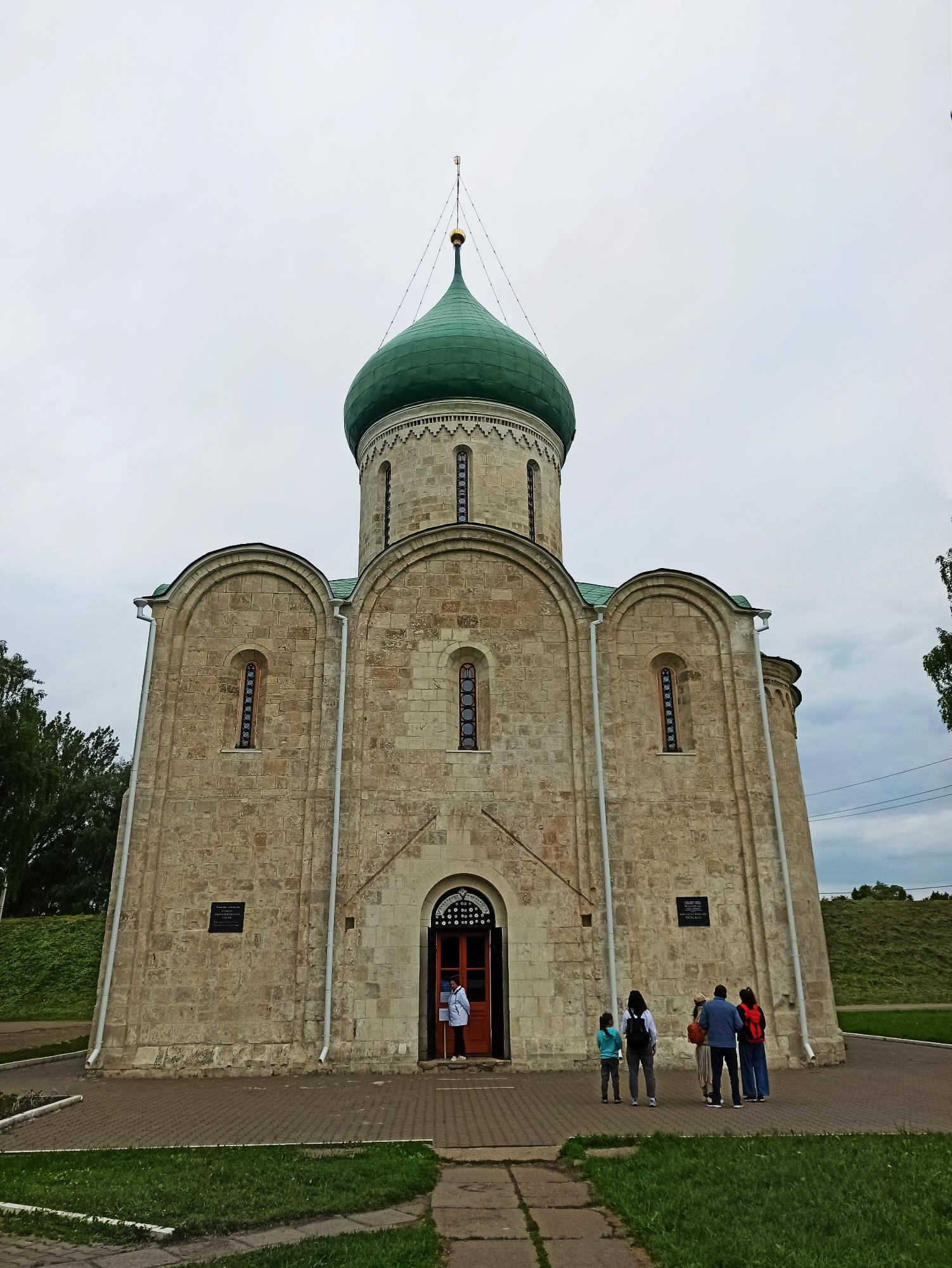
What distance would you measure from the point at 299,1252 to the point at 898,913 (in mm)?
27746

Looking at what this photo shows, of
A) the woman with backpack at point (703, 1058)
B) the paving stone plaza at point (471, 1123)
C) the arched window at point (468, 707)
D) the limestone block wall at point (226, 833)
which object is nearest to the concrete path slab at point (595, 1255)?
the paving stone plaza at point (471, 1123)

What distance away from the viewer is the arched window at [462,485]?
1670 cm

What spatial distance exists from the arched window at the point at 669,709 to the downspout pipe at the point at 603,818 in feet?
3.96

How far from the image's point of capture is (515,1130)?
7.80 metres

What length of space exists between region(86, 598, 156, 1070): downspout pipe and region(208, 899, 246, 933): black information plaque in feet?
4.10

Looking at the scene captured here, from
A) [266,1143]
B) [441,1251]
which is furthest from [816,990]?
[441,1251]

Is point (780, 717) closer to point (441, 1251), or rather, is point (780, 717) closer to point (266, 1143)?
point (266, 1143)

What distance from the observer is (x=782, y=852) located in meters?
13.1

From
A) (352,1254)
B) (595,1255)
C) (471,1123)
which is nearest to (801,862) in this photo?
(471,1123)

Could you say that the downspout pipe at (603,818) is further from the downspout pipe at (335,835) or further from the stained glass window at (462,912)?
the downspout pipe at (335,835)

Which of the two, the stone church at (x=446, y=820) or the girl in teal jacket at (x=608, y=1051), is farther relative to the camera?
the stone church at (x=446, y=820)

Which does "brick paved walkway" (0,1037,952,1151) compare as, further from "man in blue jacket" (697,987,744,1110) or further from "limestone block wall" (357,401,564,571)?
"limestone block wall" (357,401,564,571)

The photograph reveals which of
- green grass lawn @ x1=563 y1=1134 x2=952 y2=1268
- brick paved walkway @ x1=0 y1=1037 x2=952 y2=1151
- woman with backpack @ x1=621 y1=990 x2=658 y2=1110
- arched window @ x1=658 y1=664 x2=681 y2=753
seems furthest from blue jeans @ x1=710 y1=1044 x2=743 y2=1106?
arched window @ x1=658 y1=664 x2=681 y2=753

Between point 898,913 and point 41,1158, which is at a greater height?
point 898,913
